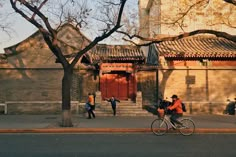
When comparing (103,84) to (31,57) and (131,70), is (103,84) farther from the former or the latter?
(31,57)

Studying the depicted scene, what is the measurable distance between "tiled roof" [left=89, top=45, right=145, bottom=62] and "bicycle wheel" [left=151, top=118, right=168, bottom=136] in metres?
10.6

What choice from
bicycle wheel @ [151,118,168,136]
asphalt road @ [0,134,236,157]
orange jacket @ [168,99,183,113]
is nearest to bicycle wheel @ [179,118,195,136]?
orange jacket @ [168,99,183,113]

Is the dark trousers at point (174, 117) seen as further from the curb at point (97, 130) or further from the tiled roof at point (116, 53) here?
the tiled roof at point (116, 53)

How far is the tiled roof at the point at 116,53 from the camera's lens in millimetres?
26203

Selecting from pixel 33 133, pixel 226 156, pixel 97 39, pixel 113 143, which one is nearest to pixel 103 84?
pixel 97 39

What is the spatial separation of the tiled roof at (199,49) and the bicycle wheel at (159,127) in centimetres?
1065

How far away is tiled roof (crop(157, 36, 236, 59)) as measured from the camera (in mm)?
25891

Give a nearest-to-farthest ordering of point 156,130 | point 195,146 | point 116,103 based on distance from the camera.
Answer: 1. point 195,146
2. point 156,130
3. point 116,103

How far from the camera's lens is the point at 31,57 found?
26484 millimetres

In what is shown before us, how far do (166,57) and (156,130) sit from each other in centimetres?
1119

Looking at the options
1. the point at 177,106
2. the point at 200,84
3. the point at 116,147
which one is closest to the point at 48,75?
the point at 200,84

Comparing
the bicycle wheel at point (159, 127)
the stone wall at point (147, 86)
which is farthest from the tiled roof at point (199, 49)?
the bicycle wheel at point (159, 127)

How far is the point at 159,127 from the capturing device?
15.9 m

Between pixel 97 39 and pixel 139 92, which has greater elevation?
pixel 97 39
